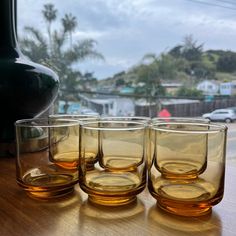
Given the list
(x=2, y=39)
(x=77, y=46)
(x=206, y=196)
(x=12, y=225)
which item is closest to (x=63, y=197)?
(x=12, y=225)

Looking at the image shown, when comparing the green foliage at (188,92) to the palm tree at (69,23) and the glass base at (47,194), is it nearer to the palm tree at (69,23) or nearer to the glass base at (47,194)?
the palm tree at (69,23)

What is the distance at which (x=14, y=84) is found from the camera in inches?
23.0

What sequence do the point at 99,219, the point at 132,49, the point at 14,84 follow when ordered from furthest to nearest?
the point at 132,49, the point at 14,84, the point at 99,219

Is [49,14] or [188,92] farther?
[49,14]

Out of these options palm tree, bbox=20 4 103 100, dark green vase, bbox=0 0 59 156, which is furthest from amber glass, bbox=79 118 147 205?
palm tree, bbox=20 4 103 100

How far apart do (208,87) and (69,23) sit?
59 centimetres

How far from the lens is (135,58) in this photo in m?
1.09

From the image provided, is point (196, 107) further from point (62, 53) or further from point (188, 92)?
point (62, 53)

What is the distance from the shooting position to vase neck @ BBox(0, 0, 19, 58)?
0.65 m

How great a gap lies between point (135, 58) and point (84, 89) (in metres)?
0.24

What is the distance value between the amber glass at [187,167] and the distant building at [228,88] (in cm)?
63

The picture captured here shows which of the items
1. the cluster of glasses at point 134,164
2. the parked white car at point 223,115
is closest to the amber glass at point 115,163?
the cluster of glasses at point 134,164

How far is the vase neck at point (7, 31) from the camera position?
2.13 ft

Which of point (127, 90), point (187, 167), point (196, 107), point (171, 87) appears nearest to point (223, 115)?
point (196, 107)
